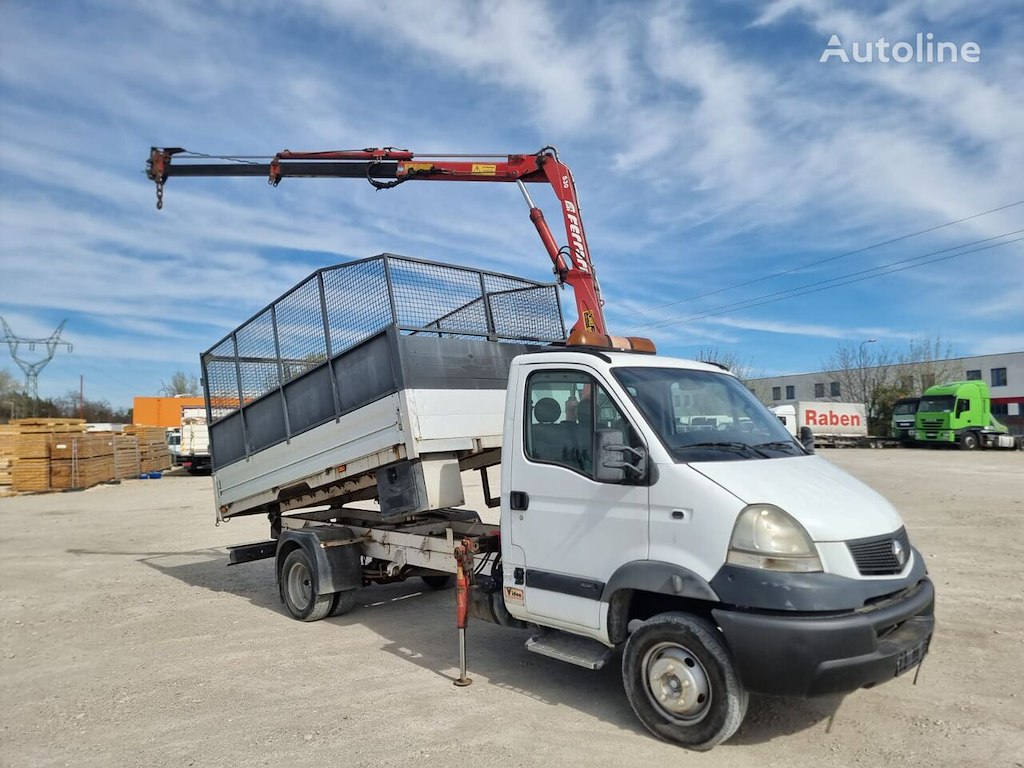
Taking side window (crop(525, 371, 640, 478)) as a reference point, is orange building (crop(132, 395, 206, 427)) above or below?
above

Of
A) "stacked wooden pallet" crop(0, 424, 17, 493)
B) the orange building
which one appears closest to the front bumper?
"stacked wooden pallet" crop(0, 424, 17, 493)

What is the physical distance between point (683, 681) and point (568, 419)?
174cm

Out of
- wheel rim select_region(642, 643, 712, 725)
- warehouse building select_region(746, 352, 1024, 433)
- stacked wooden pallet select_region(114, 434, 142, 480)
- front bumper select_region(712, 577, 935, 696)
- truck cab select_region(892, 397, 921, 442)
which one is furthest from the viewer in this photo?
warehouse building select_region(746, 352, 1024, 433)

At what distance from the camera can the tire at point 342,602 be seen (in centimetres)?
709

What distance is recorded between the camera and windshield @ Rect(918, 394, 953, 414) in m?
34.9

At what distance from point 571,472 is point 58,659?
4878mm

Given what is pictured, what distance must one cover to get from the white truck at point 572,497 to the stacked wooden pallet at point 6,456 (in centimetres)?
1932

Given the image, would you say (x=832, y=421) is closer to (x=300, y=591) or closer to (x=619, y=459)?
(x=300, y=591)

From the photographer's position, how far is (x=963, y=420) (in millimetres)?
34969

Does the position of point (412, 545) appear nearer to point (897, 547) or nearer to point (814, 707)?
point (814, 707)

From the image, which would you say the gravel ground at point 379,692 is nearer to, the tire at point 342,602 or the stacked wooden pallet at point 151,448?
the tire at point 342,602

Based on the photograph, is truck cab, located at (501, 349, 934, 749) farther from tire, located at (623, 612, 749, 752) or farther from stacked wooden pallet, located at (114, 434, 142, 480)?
stacked wooden pallet, located at (114, 434, 142, 480)

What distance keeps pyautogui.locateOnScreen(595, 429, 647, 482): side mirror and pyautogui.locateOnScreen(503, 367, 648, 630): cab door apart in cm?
8

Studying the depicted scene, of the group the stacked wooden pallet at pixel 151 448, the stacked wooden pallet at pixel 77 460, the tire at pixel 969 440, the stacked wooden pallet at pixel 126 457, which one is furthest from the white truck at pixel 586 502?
the tire at pixel 969 440
